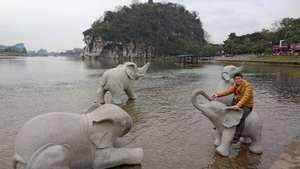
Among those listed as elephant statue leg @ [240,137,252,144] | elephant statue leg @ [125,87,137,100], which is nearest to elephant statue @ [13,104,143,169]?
elephant statue leg @ [240,137,252,144]

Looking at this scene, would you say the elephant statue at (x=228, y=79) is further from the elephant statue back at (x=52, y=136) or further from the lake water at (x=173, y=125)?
the elephant statue back at (x=52, y=136)

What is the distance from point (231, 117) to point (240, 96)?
55cm

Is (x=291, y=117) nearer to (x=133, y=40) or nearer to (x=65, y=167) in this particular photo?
(x=65, y=167)

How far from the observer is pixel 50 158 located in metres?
4.28

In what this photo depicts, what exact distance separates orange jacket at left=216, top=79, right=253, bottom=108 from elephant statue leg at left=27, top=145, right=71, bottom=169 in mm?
3375

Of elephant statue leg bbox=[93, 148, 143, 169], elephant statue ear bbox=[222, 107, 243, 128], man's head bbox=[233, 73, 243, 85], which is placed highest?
man's head bbox=[233, 73, 243, 85]

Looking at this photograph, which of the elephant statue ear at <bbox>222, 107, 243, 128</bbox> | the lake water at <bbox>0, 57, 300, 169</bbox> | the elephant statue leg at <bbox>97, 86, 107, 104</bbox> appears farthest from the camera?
the elephant statue leg at <bbox>97, 86, 107, 104</bbox>

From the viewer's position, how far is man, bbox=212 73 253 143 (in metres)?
6.05

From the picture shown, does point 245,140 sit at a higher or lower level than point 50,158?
lower

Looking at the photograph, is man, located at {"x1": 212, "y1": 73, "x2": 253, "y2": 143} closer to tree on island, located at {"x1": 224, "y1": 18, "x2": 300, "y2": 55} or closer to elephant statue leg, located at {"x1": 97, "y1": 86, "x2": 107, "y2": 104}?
elephant statue leg, located at {"x1": 97, "y1": 86, "x2": 107, "y2": 104}

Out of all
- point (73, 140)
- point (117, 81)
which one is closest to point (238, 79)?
point (73, 140)

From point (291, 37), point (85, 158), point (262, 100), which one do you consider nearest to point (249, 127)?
point (85, 158)

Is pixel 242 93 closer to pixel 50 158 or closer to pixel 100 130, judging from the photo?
pixel 100 130

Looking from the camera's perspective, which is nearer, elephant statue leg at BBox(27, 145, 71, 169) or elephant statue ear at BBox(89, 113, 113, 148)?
elephant statue leg at BBox(27, 145, 71, 169)
